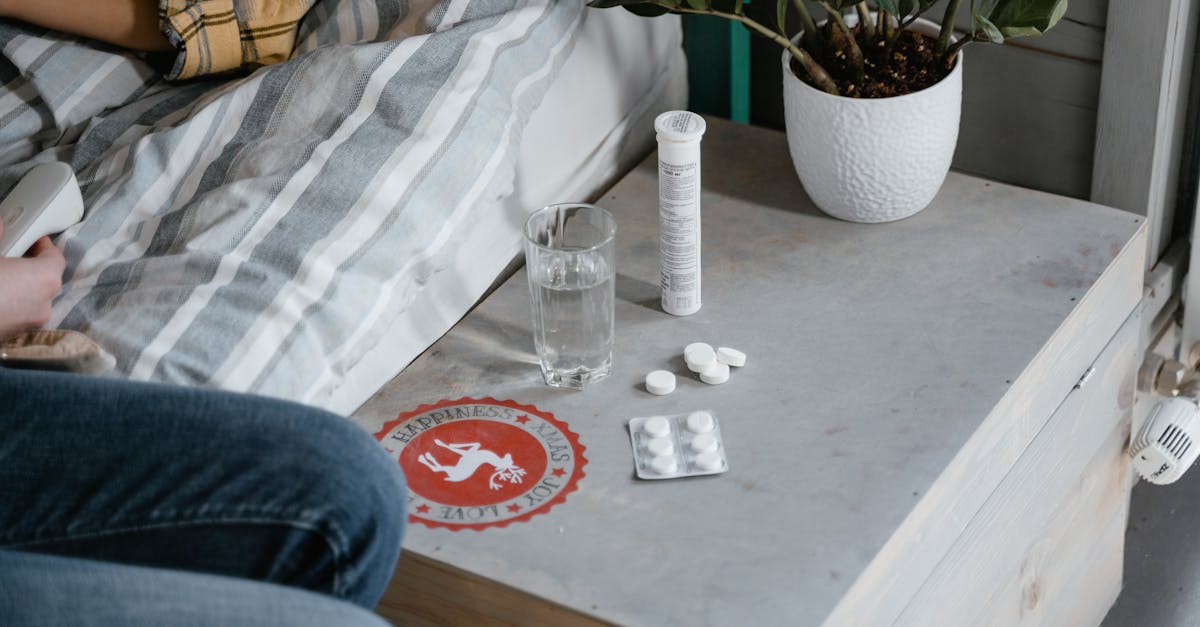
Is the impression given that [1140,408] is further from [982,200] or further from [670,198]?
[670,198]

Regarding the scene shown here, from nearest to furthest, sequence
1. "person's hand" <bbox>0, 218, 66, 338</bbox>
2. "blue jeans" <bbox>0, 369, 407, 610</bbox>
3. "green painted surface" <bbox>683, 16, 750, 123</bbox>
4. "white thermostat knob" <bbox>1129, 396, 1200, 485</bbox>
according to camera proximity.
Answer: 1. "blue jeans" <bbox>0, 369, 407, 610</bbox>
2. "person's hand" <bbox>0, 218, 66, 338</bbox>
3. "white thermostat knob" <bbox>1129, 396, 1200, 485</bbox>
4. "green painted surface" <bbox>683, 16, 750, 123</bbox>

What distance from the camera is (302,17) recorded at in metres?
1.21

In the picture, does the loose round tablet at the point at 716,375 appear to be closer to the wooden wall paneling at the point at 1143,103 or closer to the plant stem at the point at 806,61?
the plant stem at the point at 806,61

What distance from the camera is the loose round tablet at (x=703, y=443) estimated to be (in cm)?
96

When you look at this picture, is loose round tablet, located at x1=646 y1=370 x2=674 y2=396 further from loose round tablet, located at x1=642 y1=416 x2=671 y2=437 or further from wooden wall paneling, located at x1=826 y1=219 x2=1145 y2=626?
wooden wall paneling, located at x1=826 y1=219 x2=1145 y2=626

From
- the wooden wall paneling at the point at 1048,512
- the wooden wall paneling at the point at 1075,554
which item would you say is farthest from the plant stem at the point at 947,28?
the wooden wall paneling at the point at 1075,554

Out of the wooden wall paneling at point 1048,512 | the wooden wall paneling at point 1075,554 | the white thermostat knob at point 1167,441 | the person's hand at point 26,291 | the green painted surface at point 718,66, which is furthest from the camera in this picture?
the green painted surface at point 718,66

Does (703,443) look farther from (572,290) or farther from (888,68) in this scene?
(888,68)

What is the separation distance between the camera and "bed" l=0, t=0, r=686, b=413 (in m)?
0.95

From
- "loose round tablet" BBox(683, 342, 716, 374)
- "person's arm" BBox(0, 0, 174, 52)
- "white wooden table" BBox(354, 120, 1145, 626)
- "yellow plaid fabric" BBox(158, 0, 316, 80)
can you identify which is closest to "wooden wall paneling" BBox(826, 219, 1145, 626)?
"white wooden table" BBox(354, 120, 1145, 626)

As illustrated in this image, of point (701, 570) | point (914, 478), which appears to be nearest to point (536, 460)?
point (701, 570)

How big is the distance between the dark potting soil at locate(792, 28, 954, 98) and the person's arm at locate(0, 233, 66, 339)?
2.14 ft

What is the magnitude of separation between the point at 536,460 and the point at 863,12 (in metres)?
0.52

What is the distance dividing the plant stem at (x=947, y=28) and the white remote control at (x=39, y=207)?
0.74 m
